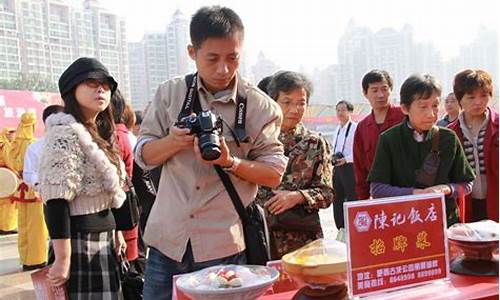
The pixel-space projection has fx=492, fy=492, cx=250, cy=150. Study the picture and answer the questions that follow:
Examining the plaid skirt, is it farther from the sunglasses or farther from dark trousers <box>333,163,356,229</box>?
dark trousers <box>333,163,356,229</box>

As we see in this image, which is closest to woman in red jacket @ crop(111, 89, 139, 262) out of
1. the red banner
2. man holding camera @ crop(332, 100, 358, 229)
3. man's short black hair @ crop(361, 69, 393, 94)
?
man's short black hair @ crop(361, 69, 393, 94)

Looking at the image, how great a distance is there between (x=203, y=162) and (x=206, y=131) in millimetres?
123

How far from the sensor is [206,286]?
94 centimetres

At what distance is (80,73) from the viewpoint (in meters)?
1.75

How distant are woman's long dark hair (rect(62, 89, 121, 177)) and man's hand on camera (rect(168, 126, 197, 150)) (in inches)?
28.0

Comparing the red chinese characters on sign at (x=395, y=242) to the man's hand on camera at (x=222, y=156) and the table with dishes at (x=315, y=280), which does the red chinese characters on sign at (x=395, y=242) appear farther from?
the man's hand on camera at (x=222, y=156)

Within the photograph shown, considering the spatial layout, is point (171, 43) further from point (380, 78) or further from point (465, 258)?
point (465, 258)

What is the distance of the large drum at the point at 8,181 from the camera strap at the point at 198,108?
3434 millimetres

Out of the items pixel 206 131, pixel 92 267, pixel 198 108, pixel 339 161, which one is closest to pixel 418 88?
pixel 198 108

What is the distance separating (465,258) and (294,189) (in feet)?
2.32

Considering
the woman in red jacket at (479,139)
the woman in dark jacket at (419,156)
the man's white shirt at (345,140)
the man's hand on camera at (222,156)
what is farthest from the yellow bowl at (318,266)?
the man's white shirt at (345,140)

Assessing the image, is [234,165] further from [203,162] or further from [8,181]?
[8,181]

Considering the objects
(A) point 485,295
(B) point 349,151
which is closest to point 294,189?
(A) point 485,295

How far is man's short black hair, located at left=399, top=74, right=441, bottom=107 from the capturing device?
1.86m
